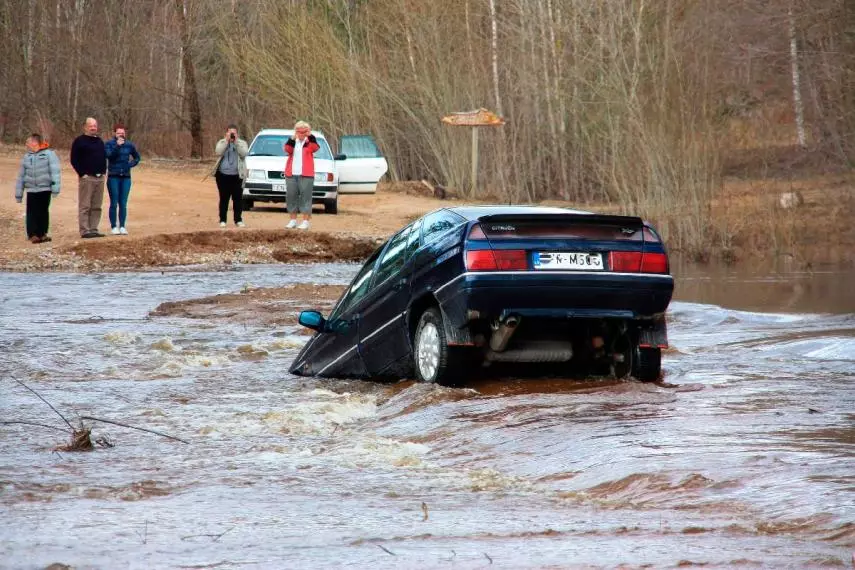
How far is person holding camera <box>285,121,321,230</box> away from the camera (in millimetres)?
25156

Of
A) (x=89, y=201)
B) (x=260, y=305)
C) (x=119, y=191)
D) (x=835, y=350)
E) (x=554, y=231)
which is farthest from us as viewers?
(x=119, y=191)

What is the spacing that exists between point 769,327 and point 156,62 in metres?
46.2

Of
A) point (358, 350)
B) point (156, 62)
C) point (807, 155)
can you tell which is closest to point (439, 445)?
point (358, 350)

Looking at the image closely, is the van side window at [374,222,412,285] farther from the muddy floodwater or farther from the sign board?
the sign board

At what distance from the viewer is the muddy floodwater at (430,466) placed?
5.17 metres

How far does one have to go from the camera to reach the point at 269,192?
29.7m

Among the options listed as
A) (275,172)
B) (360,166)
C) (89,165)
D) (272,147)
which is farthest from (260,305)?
(360,166)

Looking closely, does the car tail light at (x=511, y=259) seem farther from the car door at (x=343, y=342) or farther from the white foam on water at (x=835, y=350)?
the white foam on water at (x=835, y=350)

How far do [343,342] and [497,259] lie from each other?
227 cm

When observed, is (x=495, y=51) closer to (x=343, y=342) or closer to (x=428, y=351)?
(x=343, y=342)

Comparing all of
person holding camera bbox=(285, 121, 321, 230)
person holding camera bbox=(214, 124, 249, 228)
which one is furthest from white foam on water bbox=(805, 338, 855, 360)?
person holding camera bbox=(214, 124, 249, 228)

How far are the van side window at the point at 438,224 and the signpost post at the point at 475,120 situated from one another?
88.8 feet

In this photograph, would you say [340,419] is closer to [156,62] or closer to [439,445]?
[439,445]

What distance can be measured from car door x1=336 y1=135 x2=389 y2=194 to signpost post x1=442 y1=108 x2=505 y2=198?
245 centimetres
